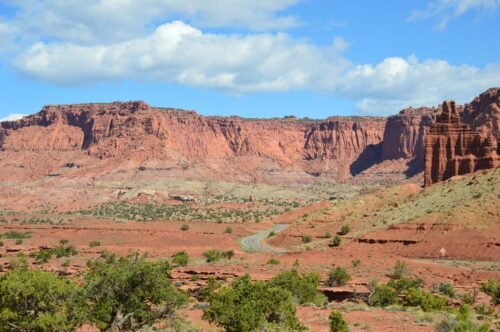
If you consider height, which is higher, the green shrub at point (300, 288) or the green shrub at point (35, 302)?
the green shrub at point (35, 302)

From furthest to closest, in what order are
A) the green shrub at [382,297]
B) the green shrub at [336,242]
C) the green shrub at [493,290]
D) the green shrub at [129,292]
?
the green shrub at [336,242] < the green shrub at [493,290] < the green shrub at [382,297] < the green shrub at [129,292]

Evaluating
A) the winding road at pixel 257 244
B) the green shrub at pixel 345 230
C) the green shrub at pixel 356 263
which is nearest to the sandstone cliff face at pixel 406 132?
the winding road at pixel 257 244

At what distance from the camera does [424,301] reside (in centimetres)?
2766

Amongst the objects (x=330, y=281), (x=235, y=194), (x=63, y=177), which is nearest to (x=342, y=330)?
(x=330, y=281)

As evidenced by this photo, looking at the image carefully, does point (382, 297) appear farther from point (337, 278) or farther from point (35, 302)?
point (35, 302)

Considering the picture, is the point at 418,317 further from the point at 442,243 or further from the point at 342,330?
the point at 442,243

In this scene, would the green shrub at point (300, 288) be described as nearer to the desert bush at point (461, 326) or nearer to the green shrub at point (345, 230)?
the desert bush at point (461, 326)

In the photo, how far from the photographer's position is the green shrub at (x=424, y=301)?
89.0ft

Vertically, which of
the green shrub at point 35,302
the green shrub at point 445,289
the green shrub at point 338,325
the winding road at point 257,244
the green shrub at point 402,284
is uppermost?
the green shrub at point 35,302

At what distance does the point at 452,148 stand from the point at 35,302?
67103mm

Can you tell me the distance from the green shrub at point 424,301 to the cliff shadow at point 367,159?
15011 centimetres

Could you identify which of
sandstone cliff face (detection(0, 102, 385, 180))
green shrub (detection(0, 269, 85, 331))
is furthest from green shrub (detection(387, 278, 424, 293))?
sandstone cliff face (detection(0, 102, 385, 180))

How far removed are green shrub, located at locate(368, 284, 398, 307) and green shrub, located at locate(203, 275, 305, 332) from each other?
9.12m

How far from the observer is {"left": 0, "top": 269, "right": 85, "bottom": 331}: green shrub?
17344mm
